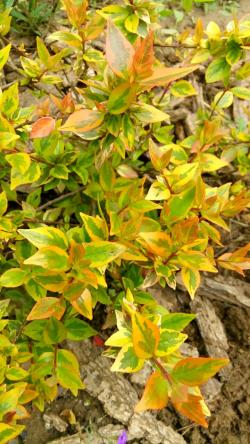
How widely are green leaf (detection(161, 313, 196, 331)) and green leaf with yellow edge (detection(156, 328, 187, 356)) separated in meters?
0.09

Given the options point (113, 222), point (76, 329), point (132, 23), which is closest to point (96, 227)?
point (113, 222)

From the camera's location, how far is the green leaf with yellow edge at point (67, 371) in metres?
1.36

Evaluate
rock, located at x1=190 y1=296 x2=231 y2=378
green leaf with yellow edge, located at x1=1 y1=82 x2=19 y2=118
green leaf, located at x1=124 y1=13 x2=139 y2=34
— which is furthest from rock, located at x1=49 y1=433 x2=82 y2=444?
green leaf, located at x1=124 y1=13 x2=139 y2=34

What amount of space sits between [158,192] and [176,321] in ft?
1.12

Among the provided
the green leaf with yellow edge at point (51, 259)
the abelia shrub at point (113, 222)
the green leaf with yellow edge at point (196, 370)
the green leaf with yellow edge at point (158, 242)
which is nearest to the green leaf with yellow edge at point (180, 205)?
the abelia shrub at point (113, 222)

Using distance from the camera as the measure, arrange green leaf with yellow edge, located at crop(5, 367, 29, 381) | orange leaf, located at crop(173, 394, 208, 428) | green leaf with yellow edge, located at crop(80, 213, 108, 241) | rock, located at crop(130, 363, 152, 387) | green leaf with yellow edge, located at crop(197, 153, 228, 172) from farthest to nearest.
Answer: rock, located at crop(130, 363, 152, 387)
green leaf with yellow edge, located at crop(197, 153, 228, 172)
green leaf with yellow edge, located at crop(5, 367, 29, 381)
green leaf with yellow edge, located at crop(80, 213, 108, 241)
orange leaf, located at crop(173, 394, 208, 428)

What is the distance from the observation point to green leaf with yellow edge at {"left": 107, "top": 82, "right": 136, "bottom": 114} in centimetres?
106

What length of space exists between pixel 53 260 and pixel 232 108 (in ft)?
5.80

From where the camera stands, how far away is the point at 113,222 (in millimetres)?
1277

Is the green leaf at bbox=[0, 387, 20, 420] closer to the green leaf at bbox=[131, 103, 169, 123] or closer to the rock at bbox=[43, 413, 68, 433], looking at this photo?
the rock at bbox=[43, 413, 68, 433]

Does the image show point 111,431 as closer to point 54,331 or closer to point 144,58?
point 54,331

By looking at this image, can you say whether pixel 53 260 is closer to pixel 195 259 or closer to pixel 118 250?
pixel 118 250

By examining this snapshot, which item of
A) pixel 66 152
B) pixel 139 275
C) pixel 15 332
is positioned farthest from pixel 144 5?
pixel 15 332

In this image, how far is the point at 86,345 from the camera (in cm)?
183
